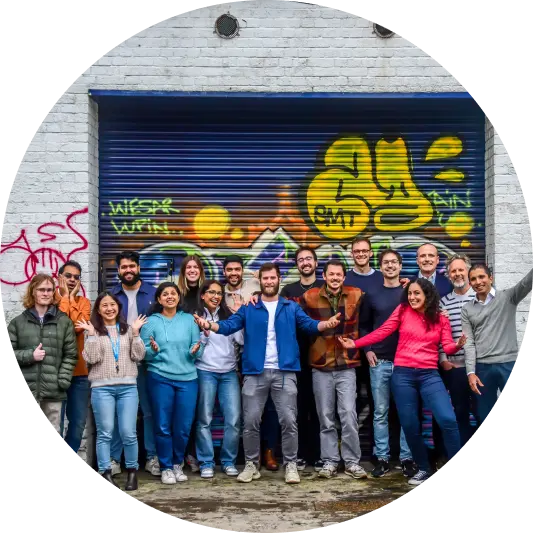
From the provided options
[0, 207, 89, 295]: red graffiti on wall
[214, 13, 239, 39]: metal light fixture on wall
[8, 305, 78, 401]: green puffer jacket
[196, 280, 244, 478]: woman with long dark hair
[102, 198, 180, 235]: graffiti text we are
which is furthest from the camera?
[102, 198, 180, 235]: graffiti text we are

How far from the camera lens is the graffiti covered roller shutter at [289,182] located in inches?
358

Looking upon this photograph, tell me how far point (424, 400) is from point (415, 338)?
0.56 m

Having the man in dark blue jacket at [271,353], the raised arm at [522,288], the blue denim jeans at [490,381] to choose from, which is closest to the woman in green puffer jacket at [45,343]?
the man in dark blue jacket at [271,353]

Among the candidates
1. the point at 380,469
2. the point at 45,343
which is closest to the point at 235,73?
the point at 45,343

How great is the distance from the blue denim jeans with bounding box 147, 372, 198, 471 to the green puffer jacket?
0.82 metres

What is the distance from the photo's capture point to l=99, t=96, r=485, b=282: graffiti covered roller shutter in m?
9.09

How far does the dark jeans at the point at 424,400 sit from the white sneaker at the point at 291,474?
1.14 metres

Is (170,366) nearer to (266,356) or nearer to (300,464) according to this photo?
(266,356)

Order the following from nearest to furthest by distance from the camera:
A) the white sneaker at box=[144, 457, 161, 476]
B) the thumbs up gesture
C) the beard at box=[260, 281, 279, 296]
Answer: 1. the thumbs up gesture
2. the beard at box=[260, 281, 279, 296]
3. the white sneaker at box=[144, 457, 161, 476]

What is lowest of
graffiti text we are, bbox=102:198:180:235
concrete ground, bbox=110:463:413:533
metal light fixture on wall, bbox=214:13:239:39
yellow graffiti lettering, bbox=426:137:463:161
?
concrete ground, bbox=110:463:413:533

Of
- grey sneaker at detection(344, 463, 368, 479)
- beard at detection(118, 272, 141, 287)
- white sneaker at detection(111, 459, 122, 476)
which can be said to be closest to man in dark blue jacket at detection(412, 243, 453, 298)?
grey sneaker at detection(344, 463, 368, 479)

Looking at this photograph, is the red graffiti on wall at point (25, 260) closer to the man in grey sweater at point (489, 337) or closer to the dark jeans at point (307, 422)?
the dark jeans at point (307, 422)

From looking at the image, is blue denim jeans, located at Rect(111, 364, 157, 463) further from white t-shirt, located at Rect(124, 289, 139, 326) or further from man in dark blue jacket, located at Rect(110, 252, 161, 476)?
white t-shirt, located at Rect(124, 289, 139, 326)

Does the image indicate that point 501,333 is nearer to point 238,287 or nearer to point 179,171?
point 238,287
